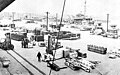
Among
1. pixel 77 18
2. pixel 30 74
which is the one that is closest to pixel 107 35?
pixel 30 74

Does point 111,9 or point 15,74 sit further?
point 111,9

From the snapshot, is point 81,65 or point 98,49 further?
point 98,49

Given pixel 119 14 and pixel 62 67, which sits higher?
pixel 119 14

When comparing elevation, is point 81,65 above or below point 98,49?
below

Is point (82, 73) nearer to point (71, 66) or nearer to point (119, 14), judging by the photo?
point (71, 66)

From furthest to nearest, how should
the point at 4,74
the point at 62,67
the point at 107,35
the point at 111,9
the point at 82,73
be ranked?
the point at 111,9 < the point at 107,35 < the point at 62,67 < the point at 82,73 < the point at 4,74

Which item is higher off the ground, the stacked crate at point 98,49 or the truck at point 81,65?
the stacked crate at point 98,49

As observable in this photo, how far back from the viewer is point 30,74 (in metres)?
11.1

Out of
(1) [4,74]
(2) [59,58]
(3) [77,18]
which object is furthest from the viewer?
(3) [77,18]

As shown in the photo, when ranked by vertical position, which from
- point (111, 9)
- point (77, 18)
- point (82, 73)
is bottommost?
point (82, 73)

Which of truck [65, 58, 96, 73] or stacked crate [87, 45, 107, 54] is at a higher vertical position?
stacked crate [87, 45, 107, 54]

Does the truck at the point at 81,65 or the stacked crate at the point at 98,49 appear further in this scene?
the stacked crate at the point at 98,49

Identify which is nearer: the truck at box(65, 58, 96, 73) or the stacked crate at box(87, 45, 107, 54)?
the truck at box(65, 58, 96, 73)

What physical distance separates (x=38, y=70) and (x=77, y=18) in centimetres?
4980
